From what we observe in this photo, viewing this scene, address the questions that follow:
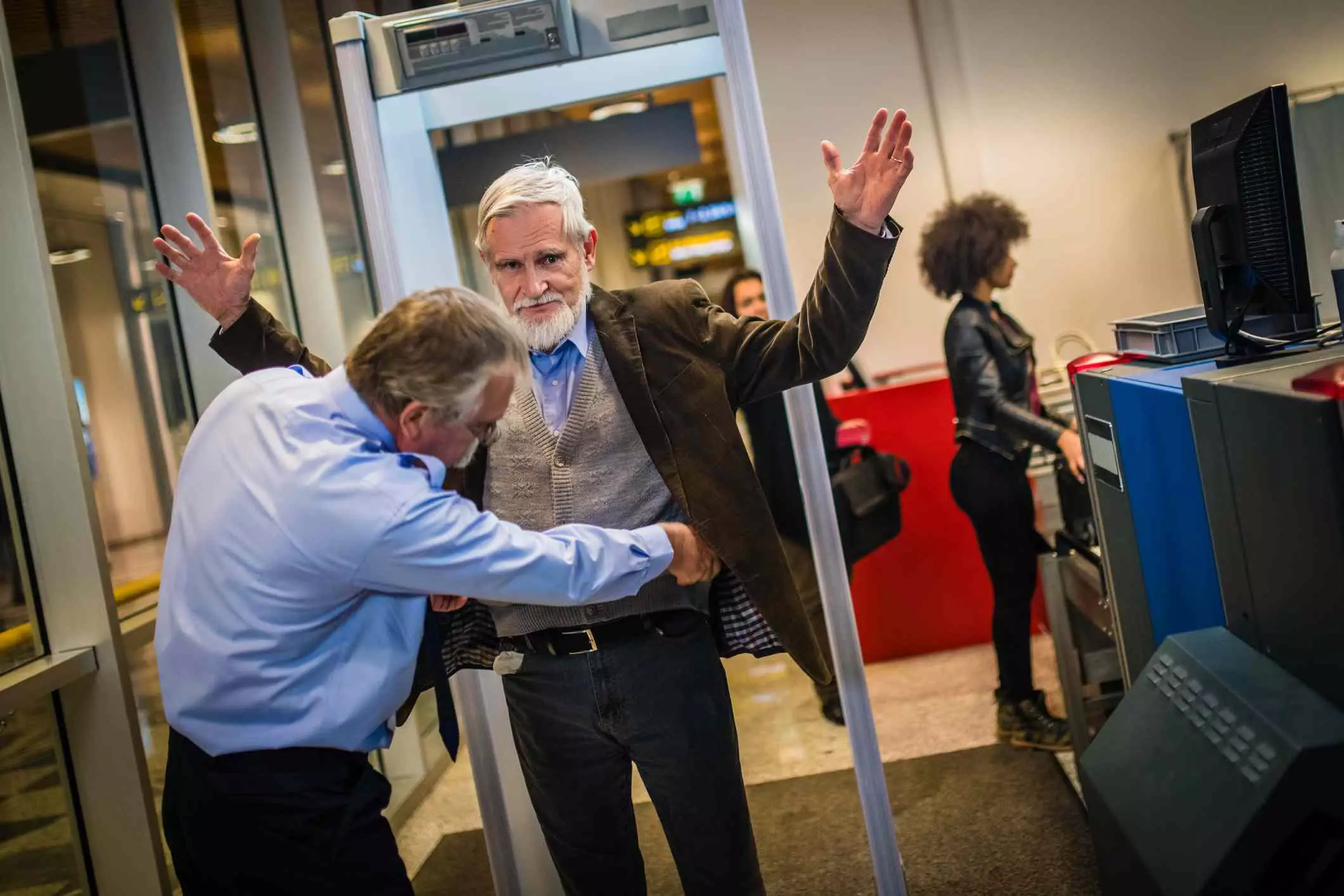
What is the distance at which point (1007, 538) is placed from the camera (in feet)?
12.0

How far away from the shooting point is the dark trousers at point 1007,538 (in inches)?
143

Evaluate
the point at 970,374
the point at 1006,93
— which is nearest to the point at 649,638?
the point at 970,374

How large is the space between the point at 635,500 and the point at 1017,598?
2121mm

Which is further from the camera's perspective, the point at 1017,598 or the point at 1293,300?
the point at 1017,598

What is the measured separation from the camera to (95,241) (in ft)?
10.1

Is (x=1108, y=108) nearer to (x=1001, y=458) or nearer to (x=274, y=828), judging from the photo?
(x=1001, y=458)

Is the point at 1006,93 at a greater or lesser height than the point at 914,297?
greater

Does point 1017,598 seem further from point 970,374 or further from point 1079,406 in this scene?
point 1079,406

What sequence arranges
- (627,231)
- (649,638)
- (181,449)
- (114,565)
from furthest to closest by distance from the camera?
1. (627,231)
2. (181,449)
3. (114,565)
4. (649,638)

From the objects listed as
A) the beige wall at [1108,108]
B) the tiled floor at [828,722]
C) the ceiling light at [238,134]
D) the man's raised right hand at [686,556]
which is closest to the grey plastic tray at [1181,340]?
the man's raised right hand at [686,556]

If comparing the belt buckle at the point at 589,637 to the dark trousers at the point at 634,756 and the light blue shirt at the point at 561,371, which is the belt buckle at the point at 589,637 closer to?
the dark trousers at the point at 634,756

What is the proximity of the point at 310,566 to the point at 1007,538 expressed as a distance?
264cm

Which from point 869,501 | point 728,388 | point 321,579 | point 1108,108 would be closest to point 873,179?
point 728,388

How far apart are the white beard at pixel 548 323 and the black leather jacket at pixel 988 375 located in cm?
196
